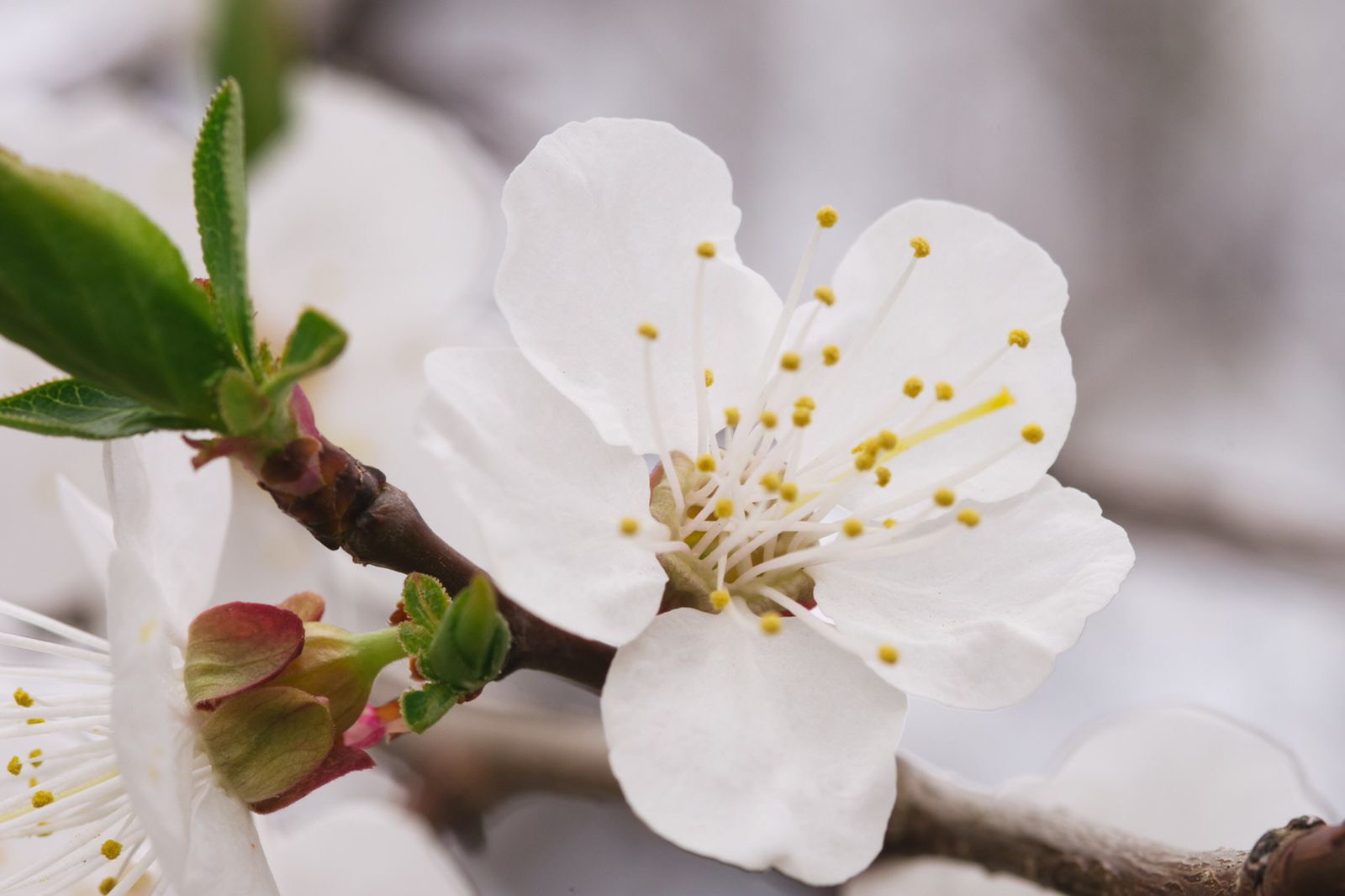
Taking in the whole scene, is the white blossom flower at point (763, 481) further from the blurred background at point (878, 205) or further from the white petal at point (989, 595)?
the blurred background at point (878, 205)

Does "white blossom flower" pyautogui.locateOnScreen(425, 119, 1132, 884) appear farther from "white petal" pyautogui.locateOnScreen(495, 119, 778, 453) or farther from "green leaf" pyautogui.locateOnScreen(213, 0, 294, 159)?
"green leaf" pyautogui.locateOnScreen(213, 0, 294, 159)

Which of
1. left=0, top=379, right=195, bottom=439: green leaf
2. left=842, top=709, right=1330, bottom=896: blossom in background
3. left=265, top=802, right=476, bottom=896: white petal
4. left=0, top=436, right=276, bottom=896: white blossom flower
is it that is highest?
left=0, top=379, right=195, bottom=439: green leaf

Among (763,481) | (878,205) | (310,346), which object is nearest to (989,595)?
(763,481)

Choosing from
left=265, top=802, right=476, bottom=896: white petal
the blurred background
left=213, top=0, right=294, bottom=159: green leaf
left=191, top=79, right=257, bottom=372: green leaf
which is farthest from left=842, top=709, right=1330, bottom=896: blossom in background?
left=213, top=0, right=294, bottom=159: green leaf

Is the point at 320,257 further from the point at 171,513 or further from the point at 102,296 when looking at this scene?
the point at 102,296

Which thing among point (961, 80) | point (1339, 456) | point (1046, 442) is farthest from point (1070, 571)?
point (961, 80)

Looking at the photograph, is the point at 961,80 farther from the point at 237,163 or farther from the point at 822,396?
the point at 237,163

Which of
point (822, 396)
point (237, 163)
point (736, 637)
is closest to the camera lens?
point (237, 163)
